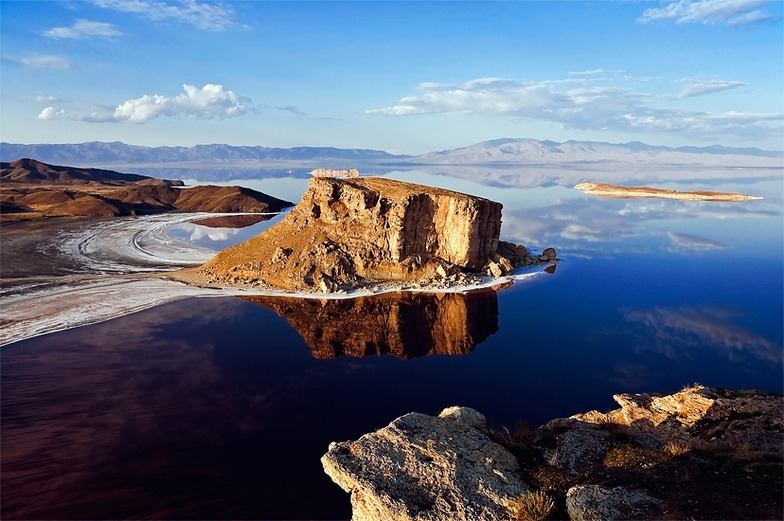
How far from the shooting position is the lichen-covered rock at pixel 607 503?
9922mm

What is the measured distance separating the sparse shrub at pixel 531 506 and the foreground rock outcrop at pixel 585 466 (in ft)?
0.12

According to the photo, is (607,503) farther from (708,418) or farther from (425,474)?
(708,418)

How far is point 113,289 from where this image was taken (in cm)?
4384

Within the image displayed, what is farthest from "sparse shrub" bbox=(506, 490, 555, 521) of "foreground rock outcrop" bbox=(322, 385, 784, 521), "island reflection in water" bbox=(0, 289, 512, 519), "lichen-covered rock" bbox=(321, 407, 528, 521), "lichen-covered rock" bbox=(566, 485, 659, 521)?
"island reflection in water" bbox=(0, 289, 512, 519)

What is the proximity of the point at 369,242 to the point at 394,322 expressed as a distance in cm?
1335

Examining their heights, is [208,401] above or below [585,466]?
below

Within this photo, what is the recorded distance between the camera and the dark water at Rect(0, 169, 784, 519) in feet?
58.4

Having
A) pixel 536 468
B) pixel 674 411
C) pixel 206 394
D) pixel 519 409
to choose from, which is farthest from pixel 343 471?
pixel 206 394

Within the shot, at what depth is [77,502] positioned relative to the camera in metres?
16.8

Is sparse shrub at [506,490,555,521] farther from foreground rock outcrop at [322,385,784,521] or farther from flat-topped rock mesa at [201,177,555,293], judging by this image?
flat-topped rock mesa at [201,177,555,293]

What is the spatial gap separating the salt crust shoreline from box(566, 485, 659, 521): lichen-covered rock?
32655 mm

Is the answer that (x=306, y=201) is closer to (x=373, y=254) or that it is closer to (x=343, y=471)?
(x=373, y=254)

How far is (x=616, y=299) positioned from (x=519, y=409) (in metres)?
24.1

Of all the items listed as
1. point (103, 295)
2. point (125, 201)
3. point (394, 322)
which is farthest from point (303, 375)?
point (125, 201)
